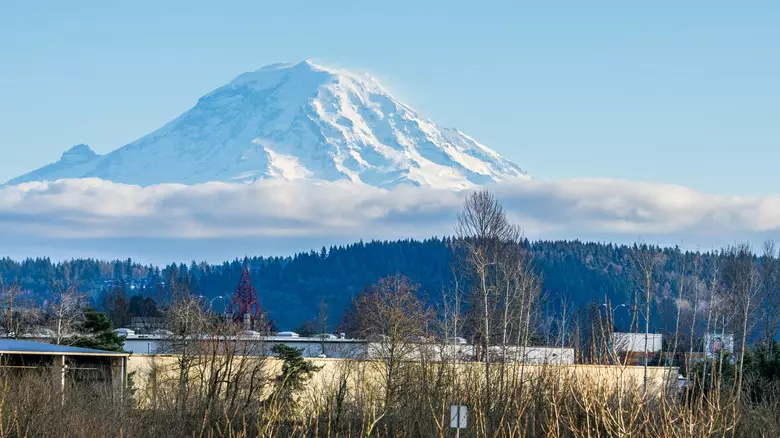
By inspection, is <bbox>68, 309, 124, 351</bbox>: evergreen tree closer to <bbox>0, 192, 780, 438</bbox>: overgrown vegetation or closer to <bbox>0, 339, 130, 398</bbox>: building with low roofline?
<bbox>0, 192, 780, 438</bbox>: overgrown vegetation

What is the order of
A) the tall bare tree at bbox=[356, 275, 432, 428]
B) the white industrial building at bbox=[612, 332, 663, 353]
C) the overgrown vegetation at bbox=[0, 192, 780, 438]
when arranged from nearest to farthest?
1. the white industrial building at bbox=[612, 332, 663, 353]
2. the overgrown vegetation at bbox=[0, 192, 780, 438]
3. the tall bare tree at bbox=[356, 275, 432, 428]

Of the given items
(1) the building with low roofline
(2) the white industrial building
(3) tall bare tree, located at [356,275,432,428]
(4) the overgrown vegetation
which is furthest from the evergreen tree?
(2) the white industrial building

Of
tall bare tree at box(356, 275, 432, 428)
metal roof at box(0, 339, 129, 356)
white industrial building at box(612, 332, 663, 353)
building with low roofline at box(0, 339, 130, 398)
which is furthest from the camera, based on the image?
tall bare tree at box(356, 275, 432, 428)

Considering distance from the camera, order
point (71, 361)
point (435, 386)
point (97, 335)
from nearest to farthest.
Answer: point (435, 386) → point (71, 361) → point (97, 335)

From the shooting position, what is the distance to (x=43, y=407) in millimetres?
32688

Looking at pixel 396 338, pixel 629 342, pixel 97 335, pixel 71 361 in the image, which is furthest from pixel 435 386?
pixel 97 335

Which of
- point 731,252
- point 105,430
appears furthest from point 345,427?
point 731,252

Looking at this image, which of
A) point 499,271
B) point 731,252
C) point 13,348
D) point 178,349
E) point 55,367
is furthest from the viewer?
point 731,252

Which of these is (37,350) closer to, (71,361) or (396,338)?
(71,361)

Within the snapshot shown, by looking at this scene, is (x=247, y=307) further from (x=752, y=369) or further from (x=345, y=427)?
(x=345, y=427)

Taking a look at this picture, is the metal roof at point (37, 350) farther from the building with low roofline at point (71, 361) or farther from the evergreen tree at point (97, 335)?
the evergreen tree at point (97, 335)

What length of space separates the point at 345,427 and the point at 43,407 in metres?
8.93

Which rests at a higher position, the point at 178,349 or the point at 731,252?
the point at 731,252

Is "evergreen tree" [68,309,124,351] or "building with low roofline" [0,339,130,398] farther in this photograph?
"evergreen tree" [68,309,124,351]
